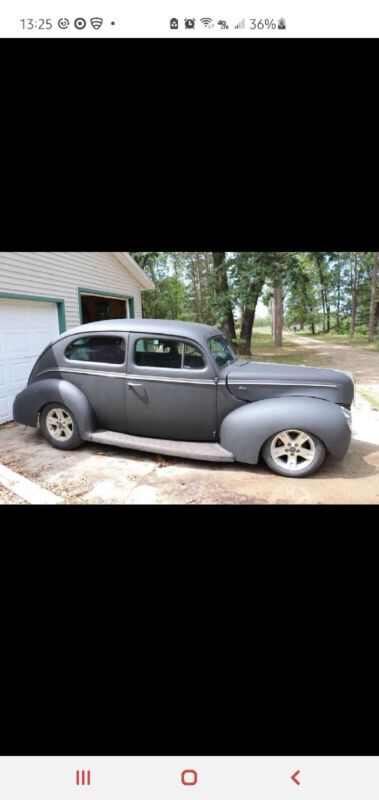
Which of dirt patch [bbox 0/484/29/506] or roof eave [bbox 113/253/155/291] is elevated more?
roof eave [bbox 113/253/155/291]

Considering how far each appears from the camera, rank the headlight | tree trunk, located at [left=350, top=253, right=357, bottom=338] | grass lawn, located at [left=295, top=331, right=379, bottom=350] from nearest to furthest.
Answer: the headlight
grass lawn, located at [left=295, top=331, right=379, bottom=350]
tree trunk, located at [left=350, top=253, right=357, bottom=338]

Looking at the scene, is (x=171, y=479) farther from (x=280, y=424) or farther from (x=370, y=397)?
(x=370, y=397)

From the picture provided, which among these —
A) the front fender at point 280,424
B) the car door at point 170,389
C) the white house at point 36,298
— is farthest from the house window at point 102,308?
the front fender at point 280,424

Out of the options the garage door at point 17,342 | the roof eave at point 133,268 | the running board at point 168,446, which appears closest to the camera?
the running board at point 168,446

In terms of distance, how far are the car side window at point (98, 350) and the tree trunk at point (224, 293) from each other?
8.43 metres

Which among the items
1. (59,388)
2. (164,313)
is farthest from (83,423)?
(164,313)

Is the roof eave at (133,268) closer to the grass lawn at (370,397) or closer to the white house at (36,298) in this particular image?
the white house at (36,298)

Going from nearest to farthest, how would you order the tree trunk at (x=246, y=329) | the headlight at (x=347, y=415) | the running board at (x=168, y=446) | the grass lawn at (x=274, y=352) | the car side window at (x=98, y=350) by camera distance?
the headlight at (x=347, y=415), the running board at (x=168, y=446), the car side window at (x=98, y=350), the grass lawn at (x=274, y=352), the tree trunk at (x=246, y=329)

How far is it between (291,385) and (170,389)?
111 cm

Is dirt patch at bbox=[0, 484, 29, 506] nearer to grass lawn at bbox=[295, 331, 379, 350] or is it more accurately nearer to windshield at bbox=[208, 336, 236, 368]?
windshield at bbox=[208, 336, 236, 368]

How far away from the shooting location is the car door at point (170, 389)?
10.8 ft

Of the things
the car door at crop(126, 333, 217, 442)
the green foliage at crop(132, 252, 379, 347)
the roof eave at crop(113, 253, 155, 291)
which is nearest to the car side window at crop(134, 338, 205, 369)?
the car door at crop(126, 333, 217, 442)

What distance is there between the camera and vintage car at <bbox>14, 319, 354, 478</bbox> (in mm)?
3000

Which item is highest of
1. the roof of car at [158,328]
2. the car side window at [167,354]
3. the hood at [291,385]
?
the roof of car at [158,328]
